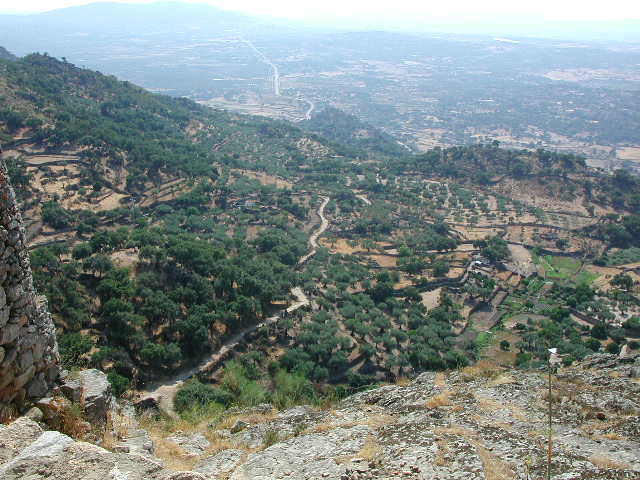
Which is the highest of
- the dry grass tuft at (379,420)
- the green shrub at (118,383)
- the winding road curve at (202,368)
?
the dry grass tuft at (379,420)

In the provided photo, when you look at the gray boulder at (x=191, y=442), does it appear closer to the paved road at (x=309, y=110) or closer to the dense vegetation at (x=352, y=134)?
the dense vegetation at (x=352, y=134)

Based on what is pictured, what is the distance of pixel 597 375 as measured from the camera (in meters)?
13.0

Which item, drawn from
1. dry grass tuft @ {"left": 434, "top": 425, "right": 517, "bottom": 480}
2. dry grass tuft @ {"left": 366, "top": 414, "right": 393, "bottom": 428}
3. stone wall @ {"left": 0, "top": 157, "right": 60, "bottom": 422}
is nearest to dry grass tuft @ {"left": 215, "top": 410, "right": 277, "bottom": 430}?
dry grass tuft @ {"left": 366, "top": 414, "right": 393, "bottom": 428}

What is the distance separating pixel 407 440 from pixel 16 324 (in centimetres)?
705

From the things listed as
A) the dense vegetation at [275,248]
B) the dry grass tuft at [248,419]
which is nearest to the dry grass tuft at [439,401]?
the dry grass tuft at [248,419]

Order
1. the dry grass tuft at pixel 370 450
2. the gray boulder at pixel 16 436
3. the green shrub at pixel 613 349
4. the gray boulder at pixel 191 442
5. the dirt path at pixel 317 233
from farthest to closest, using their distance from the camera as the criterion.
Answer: the dirt path at pixel 317 233 < the green shrub at pixel 613 349 < the gray boulder at pixel 191 442 < the dry grass tuft at pixel 370 450 < the gray boulder at pixel 16 436

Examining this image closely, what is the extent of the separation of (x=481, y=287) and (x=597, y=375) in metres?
29.5

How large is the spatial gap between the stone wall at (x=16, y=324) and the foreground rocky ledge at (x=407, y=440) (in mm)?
966

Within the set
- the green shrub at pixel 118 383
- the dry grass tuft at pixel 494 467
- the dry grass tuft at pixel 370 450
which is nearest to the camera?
the dry grass tuft at pixel 494 467

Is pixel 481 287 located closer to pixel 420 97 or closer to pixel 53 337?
pixel 53 337

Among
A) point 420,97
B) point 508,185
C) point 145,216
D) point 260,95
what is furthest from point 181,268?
point 420,97

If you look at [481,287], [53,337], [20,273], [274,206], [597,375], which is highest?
[20,273]

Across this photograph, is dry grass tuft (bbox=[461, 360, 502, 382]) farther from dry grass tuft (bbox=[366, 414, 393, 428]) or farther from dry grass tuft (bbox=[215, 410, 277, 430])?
dry grass tuft (bbox=[215, 410, 277, 430])

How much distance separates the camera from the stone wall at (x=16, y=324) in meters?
7.00
